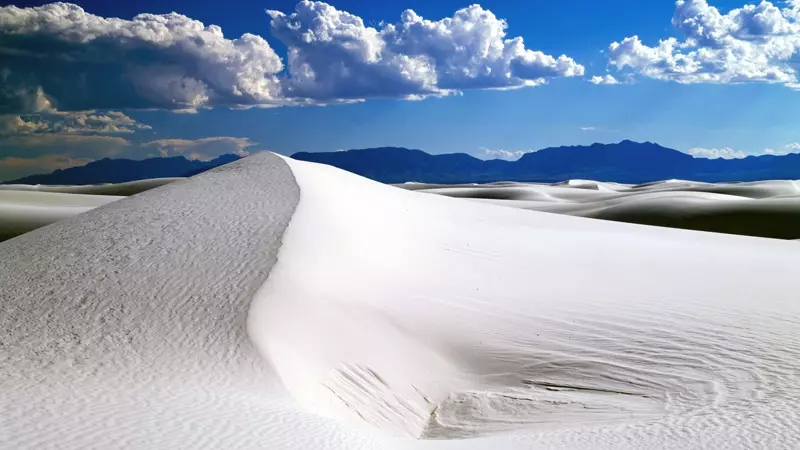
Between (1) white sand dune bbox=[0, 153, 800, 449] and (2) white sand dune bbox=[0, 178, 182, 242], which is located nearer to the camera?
(1) white sand dune bbox=[0, 153, 800, 449]

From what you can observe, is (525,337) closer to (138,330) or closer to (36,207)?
(138,330)

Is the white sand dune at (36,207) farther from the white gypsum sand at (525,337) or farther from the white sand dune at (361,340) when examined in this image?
the white gypsum sand at (525,337)

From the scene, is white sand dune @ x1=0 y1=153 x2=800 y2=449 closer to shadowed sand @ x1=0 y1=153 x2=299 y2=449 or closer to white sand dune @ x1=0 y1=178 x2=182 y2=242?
shadowed sand @ x1=0 y1=153 x2=299 y2=449

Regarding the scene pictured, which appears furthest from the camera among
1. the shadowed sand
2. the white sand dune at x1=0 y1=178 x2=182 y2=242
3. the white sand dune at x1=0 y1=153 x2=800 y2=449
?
the white sand dune at x1=0 y1=178 x2=182 y2=242

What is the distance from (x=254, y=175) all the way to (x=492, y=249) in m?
6.72

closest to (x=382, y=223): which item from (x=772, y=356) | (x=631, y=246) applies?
(x=631, y=246)

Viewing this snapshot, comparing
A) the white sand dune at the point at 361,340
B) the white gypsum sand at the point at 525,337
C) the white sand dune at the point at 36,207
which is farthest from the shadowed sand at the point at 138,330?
the white sand dune at the point at 36,207

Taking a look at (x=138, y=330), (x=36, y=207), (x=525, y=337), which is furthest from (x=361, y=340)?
(x=36, y=207)

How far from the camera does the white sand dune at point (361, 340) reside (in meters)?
6.55

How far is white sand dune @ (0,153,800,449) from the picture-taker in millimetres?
6555

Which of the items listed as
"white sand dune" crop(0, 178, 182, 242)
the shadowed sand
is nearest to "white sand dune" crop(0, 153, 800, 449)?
the shadowed sand

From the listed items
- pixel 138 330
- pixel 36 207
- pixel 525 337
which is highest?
pixel 525 337

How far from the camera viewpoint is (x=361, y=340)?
9203 millimetres

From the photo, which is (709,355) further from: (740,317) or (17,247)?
(17,247)
